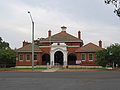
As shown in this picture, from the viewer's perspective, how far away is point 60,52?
5828 centimetres

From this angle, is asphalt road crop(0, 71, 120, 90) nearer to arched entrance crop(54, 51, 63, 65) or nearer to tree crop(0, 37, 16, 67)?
tree crop(0, 37, 16, 67)

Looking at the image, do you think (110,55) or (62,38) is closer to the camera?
(110,55)

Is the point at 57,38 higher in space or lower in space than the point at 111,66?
higher

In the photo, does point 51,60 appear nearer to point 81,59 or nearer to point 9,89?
point 81,59

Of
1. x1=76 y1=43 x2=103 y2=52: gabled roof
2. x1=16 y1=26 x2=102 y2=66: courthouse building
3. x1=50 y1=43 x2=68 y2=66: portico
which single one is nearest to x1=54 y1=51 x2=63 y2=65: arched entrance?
x1=16 y1=26 x2=102 y2=66: courthouse building

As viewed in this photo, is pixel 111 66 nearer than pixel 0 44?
Yes

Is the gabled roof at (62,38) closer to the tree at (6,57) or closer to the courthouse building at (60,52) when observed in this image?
the courthouse building at (60,52)

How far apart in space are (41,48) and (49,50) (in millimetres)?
2071

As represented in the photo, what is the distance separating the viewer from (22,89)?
510 inches

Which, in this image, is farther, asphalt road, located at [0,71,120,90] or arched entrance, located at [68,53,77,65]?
arched entrance, located at [68,53,77,65]

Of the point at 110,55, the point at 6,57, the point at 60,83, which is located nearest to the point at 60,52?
the point at 6,57

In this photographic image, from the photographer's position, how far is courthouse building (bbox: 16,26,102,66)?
55188 millimetres

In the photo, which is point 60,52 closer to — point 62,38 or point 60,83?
point 62,38

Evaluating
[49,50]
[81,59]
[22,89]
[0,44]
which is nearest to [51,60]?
[49,50]
